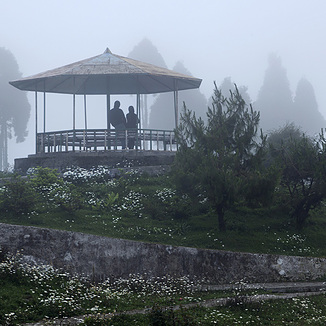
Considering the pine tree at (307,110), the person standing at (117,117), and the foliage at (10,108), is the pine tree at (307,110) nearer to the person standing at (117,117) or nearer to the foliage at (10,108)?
the foliage at (10,108)

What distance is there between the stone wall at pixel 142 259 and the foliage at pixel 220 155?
2.17m

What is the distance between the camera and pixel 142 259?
A: 45.1 feet

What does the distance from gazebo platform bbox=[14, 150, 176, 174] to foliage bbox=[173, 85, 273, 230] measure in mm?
5615

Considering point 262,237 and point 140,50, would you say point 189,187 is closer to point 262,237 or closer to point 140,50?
point 262,237

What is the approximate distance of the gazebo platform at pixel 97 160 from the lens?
23.1 m

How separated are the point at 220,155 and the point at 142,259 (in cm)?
Answer: 504

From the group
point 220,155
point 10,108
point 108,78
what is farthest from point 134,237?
point 10,108

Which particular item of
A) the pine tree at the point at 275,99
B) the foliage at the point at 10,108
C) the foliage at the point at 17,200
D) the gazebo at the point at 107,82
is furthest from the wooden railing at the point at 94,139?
the pine tree at the point at 275,99

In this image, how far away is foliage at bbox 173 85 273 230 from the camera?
1517 cm

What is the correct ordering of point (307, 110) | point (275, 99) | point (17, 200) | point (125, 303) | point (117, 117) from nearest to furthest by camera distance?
point (125, 303) → point (17, 200) → point (117, 117) → point (307, 110) → point (275, 99)

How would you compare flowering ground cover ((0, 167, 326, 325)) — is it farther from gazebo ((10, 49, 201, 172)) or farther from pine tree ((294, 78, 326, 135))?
pine tree ((294, 78, 326, 135))

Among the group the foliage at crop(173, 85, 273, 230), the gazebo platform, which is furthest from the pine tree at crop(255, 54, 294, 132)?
the foliage at crop(173, 85, 273, 230)

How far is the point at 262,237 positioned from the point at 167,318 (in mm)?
7744

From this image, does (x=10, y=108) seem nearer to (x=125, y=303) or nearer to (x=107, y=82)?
(x=107, y=82)
